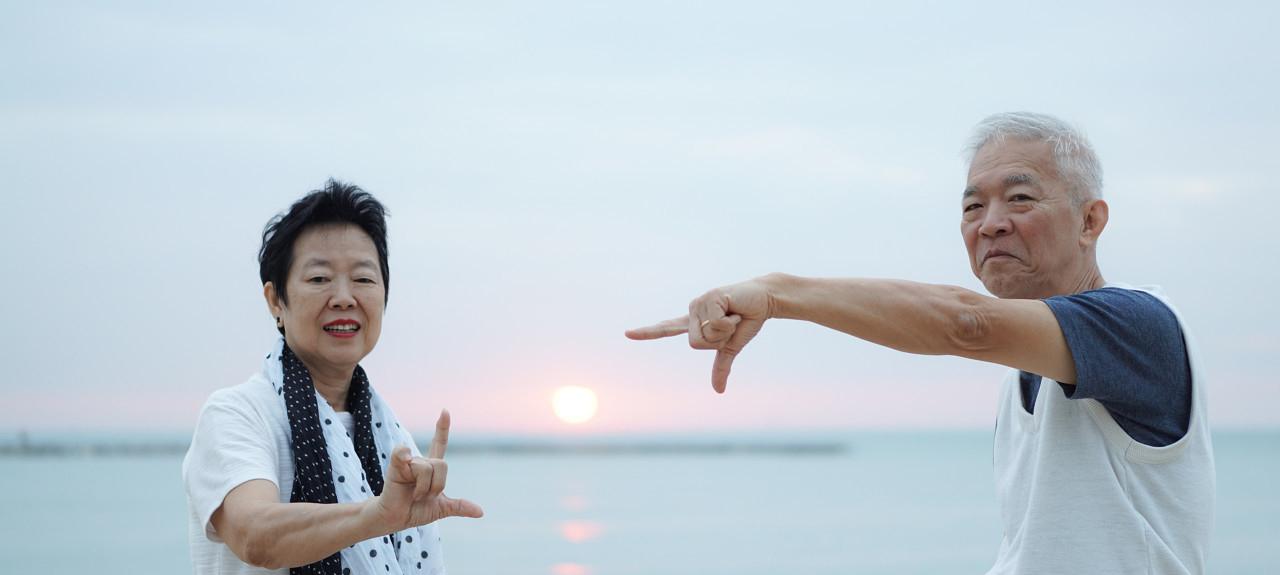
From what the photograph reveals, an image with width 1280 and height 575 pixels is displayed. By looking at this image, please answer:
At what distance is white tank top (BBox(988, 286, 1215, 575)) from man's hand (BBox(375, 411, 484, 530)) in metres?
1.26

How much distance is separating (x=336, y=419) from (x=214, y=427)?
41 cm

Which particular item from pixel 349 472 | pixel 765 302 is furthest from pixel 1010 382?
pixel 349 472

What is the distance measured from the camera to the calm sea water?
14.4 m

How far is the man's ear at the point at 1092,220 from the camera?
9.01ft

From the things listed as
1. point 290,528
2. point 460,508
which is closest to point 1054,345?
point 460,508

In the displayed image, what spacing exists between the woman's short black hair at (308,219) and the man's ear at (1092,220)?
1827 millimetres

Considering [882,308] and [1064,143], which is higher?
[1064,143]

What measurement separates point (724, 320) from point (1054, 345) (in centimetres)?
67

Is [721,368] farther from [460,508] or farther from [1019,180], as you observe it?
[1019,180]

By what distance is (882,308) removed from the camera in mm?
2232

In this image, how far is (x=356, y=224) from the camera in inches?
122

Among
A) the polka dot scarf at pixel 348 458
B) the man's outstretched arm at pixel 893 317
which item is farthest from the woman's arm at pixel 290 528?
the man's outstretched arm at pixel 893 317

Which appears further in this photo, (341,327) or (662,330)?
(341,327)

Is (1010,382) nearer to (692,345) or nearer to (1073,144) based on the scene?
(1073,144)
